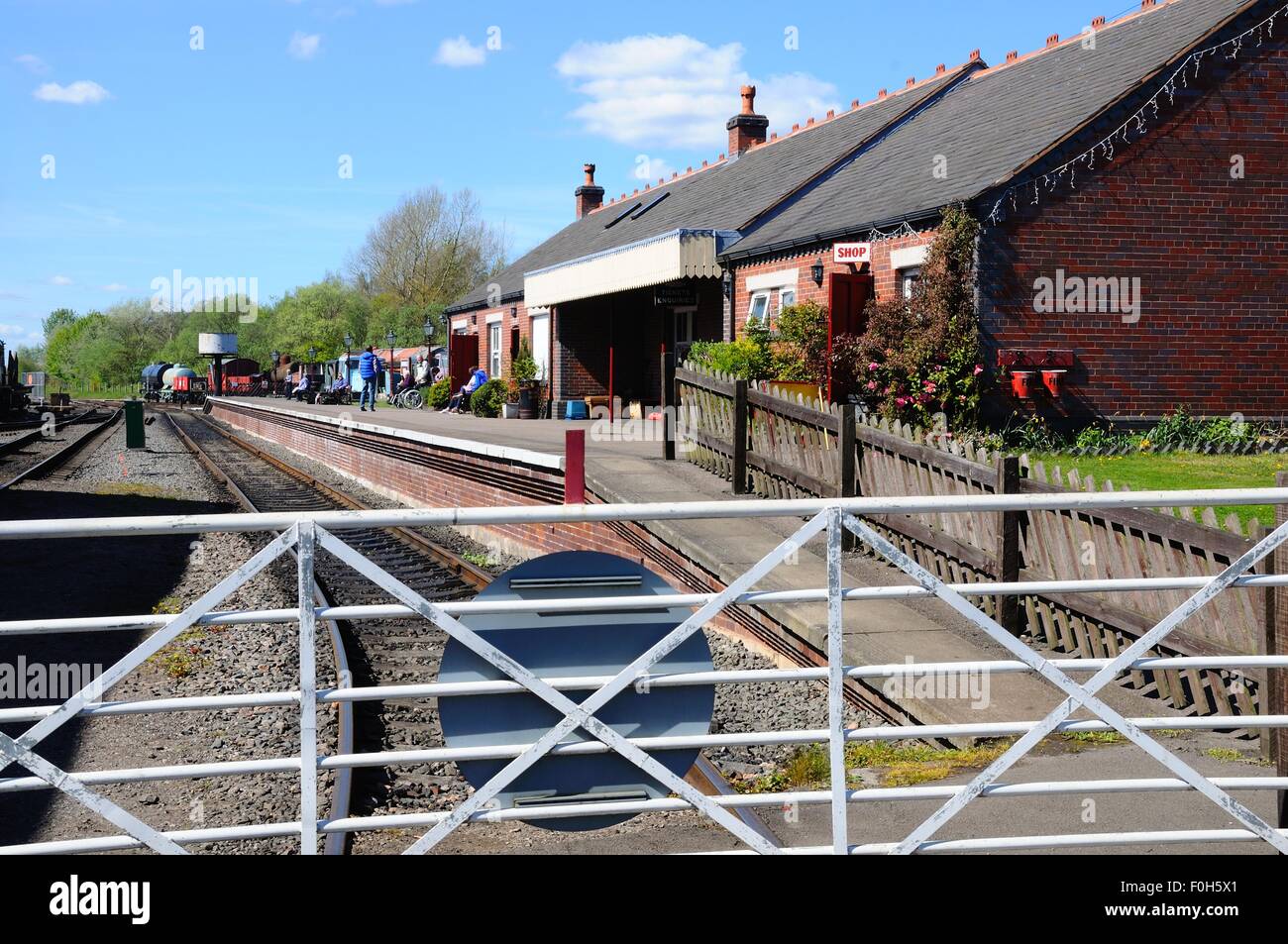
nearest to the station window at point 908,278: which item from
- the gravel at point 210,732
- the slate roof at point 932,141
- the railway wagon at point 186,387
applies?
the slate roof at point 932,141

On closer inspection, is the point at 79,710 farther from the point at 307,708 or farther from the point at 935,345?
the point at 935,345

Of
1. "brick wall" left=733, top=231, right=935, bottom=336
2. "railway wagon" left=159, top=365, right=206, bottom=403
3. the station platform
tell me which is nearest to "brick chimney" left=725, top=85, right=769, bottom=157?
"brick wall" left=733, top=231, right=935, bottom=336

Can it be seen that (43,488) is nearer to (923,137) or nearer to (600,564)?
(923,137)

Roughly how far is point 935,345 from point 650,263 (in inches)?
320

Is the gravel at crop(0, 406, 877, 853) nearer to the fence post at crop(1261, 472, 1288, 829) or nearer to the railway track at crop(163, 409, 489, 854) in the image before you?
the railway track at crop(163, 409, 489, 854)

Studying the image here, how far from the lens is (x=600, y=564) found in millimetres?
3830

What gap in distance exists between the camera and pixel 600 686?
11.8 ft

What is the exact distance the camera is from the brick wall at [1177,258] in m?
15.0

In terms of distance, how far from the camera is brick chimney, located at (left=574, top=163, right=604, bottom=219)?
39.3 metres

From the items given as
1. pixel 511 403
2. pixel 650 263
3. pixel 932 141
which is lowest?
pixel 511 403

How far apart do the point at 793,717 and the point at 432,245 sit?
68.5m

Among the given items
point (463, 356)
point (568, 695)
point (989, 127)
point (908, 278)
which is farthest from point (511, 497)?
point (463, 356)

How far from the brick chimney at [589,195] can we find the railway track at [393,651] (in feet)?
77.5

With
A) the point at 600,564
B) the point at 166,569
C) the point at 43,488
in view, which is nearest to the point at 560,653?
the point at 600,564
